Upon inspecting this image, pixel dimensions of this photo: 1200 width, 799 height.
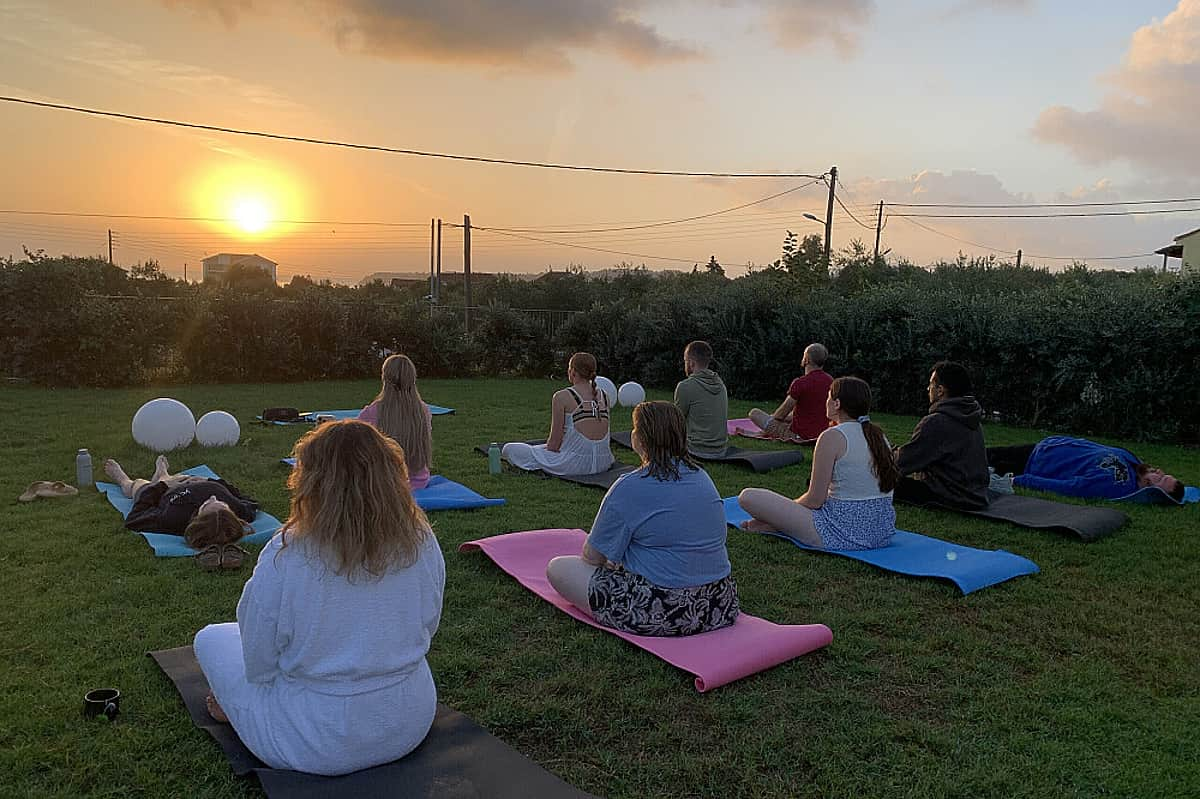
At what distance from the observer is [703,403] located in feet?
28.7

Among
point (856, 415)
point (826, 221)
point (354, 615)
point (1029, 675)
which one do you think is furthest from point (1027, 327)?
point (826, 221)

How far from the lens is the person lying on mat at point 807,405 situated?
9.48 meters

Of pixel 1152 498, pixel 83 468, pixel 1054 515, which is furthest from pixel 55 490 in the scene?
pixel 1152 498

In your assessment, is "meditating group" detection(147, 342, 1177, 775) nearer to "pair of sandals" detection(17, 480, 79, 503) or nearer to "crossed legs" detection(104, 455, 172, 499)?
"crossed legs" detection(104, 455, 172, 499)

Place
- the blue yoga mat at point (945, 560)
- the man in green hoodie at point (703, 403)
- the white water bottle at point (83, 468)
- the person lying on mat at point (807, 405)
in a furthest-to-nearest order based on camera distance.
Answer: the person lying on mat at point (807, 405) < the man in green hoodie at point (703, 403) < the white water bottle at point (83, 468) < the blue yoga mat at point (945, 560)

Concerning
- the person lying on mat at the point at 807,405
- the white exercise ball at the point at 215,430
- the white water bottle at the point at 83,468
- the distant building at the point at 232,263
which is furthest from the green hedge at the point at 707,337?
the distant building at the point at 232,263

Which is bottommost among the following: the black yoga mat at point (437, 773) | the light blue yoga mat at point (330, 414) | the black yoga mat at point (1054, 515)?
the light blue yoga mat at point (330, 414)

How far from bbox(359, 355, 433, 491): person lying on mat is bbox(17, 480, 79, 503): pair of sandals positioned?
230cm

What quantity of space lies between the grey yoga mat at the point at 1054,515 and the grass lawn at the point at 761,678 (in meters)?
0.13

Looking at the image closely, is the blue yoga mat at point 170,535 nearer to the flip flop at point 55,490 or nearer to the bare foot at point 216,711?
the flip flop at point 55,490

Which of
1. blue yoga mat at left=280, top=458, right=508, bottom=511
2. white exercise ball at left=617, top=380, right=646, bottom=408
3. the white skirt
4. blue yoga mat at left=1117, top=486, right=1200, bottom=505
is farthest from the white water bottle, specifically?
blue yoga mat at left=1117, top=486, right=1200, bottom=505

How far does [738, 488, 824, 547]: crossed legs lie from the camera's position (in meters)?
5.64

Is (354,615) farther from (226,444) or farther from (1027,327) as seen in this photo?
(1027,327)

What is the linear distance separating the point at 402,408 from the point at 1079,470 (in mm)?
5932
